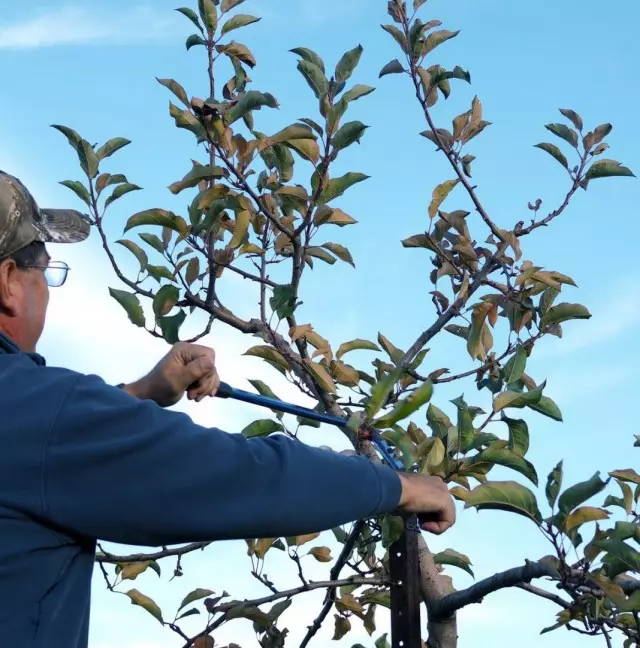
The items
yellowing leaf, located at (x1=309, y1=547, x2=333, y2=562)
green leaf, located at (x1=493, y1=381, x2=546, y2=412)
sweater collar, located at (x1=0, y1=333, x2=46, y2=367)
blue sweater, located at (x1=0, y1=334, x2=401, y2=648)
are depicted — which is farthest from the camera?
yellowing leaf, located at (x1=309, y1=547, x2=333, y2=562)

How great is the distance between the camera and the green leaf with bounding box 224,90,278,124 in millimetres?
3133

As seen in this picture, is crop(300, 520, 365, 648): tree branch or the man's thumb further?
crop(300, 520, 365, 648): tree branch

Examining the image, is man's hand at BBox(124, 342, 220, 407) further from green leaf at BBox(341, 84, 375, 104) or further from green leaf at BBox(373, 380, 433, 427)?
green leaf at BBox(341, 84, 375, 104)

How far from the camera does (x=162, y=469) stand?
1.73 metres

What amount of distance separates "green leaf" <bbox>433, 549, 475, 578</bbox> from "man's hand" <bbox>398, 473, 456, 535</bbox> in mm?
1317

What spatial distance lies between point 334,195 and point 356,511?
161 centimetres

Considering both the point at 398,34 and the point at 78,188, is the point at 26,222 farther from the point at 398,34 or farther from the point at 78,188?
the point at 398,34

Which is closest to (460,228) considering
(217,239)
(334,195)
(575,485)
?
(334,195)

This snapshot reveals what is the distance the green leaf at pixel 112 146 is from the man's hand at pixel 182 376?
5.02 ft

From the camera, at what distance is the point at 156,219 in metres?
3.48

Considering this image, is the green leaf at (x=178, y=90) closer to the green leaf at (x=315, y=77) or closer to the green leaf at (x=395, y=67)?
the green leaf at (x=315, y=77)

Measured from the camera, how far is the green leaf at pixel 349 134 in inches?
125

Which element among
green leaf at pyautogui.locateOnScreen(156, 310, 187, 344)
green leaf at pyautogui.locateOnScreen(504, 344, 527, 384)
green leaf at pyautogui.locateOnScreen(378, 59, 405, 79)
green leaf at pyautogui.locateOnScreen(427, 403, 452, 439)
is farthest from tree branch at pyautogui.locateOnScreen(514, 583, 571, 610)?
green leaf at pyautogui.locateOnScreen(378, 59, 405, 79)

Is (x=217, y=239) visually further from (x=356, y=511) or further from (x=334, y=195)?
(x=356, y=511)
